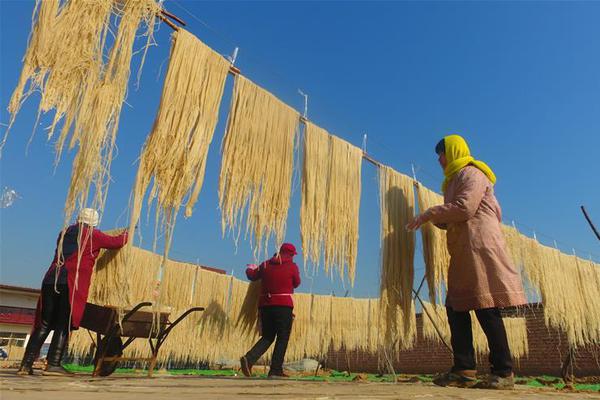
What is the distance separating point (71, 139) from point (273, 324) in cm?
284

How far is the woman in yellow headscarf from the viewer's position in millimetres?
2918

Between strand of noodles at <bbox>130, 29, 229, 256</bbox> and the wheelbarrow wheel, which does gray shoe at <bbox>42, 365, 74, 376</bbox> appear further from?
strand of noodles at <bbox>130, 29, 229, 256</bbox>

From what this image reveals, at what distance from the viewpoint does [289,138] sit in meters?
3.80

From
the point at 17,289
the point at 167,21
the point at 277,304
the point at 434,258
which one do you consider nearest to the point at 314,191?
the point at 277,304

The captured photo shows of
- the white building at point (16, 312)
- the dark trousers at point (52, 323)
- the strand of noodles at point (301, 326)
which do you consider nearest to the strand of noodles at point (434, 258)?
the dark trousers at point (52, 323)

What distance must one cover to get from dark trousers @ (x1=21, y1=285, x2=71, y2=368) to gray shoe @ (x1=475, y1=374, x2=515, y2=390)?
2944 millimetres

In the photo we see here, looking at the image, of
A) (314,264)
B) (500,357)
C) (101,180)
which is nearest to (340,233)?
(314,264)

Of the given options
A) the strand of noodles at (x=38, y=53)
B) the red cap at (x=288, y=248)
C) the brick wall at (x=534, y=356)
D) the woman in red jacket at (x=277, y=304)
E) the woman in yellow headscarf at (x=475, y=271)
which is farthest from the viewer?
the brick wall at (x=534, y=356)

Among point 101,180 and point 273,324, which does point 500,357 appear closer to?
point 273,324

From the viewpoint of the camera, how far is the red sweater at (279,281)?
4508 millimetres

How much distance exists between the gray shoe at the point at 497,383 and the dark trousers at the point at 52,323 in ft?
9.66

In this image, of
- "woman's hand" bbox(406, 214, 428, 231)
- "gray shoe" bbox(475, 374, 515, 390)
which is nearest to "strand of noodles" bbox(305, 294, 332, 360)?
"woman's hand" bbox(406, 214, 428, 231)

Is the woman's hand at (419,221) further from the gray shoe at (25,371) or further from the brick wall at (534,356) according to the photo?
the brick wall at (534,356)

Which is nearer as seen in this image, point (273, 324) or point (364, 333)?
point (273, 324)
